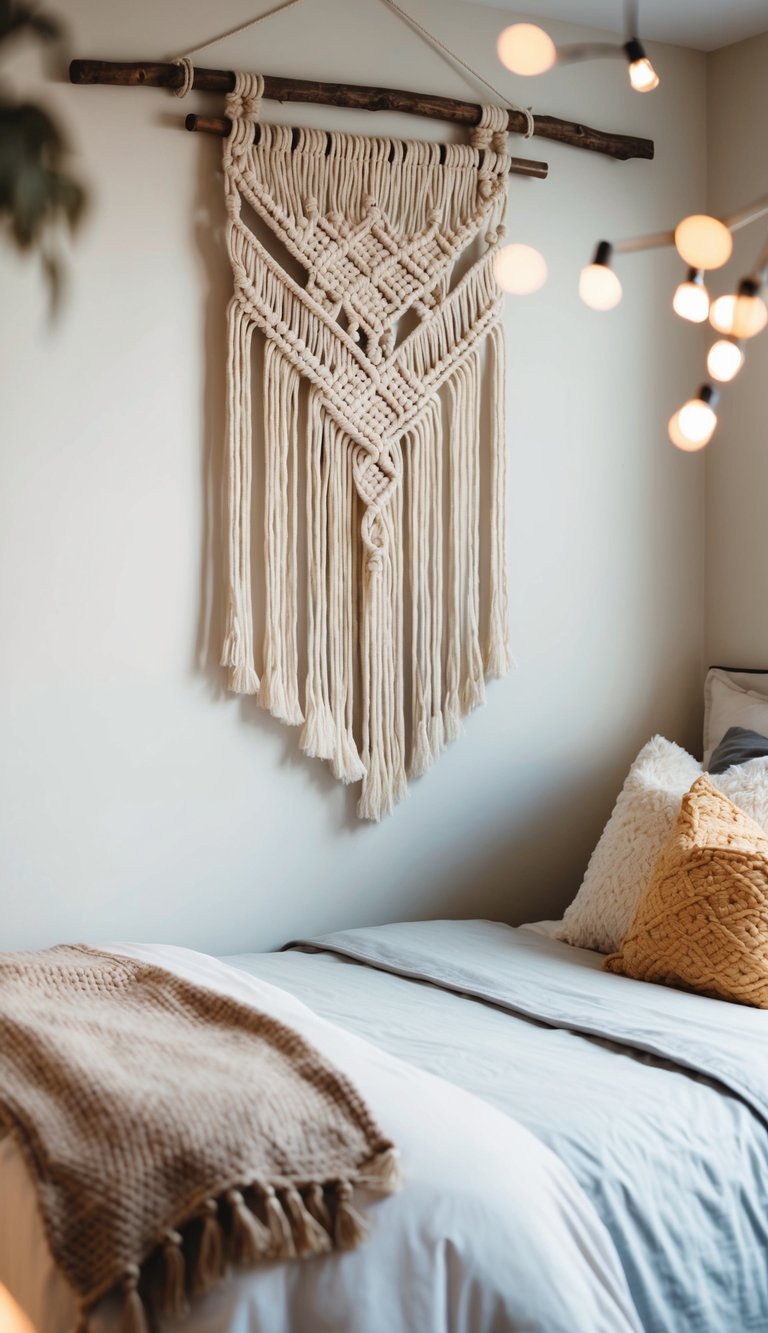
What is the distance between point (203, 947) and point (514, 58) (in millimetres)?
1841

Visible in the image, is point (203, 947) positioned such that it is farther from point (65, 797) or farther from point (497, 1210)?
point (497, 1210)

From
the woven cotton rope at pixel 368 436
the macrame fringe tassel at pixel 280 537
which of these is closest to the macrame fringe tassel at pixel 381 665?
the woven cotton rope at pixel 368 436

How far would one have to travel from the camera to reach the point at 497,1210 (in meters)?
1.39

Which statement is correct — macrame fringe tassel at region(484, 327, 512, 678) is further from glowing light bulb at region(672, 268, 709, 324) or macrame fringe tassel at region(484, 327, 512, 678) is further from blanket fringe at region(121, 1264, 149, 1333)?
blanket fringe at region(121, 1264, 149, 1333)

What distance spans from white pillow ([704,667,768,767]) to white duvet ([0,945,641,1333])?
1479 mm

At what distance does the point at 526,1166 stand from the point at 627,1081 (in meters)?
0.34

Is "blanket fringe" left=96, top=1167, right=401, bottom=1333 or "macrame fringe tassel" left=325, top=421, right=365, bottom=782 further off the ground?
"macrame fringe tassel" left=325, top=421, right=365, bottom=782

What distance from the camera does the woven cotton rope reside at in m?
2.56

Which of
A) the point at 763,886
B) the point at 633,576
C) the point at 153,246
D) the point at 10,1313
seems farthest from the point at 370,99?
the point at 10,1313

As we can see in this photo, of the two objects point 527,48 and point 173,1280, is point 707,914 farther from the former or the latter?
point 527,48

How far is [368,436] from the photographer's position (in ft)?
8.78

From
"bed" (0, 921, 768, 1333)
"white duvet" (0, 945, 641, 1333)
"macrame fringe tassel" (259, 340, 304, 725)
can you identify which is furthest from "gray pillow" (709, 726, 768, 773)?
"white duvet" (0, 945, 641, 1333)

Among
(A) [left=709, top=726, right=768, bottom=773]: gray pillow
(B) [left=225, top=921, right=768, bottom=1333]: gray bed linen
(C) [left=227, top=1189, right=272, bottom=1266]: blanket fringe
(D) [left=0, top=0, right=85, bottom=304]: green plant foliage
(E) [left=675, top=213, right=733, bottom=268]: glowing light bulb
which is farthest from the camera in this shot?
(A) [left=709, top=726, right=768, bottom=773]: gray pillow

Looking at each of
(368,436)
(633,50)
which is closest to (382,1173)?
(633,50)
